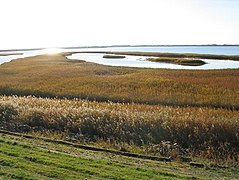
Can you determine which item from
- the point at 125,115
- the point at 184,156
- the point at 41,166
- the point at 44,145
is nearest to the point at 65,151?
the point at 44,145

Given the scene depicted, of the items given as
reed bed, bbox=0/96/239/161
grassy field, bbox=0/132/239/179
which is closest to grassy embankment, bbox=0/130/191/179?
grassy field, bbox=0/132/239/179

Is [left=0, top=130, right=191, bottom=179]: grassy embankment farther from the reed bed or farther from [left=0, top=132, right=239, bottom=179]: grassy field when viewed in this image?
the reed bed

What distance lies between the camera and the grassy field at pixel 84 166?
8.34m

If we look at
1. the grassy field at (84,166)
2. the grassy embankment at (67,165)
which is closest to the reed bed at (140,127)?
the grassy field at (84,166)

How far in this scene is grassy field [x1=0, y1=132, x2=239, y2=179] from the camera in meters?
8.34

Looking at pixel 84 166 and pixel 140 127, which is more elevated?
pixel 84 166

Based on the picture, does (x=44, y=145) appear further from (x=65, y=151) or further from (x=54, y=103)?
(x=54, y=103)

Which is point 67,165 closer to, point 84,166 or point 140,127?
point 84,166

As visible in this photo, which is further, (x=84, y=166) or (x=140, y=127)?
(x=140, y=127)

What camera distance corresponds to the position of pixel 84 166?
9.10 m

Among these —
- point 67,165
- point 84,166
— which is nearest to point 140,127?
point 84,166

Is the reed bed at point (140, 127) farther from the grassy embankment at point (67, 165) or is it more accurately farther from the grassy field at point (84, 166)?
the grassy embankment at point (67, 165)

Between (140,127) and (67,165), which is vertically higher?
(67,165)

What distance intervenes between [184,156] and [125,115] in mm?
5128
